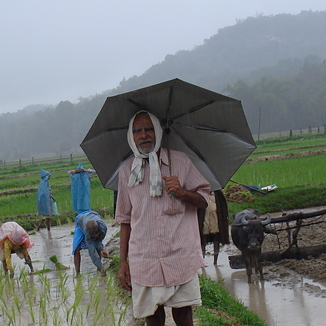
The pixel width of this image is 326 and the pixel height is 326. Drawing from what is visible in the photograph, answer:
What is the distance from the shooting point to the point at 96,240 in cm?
755

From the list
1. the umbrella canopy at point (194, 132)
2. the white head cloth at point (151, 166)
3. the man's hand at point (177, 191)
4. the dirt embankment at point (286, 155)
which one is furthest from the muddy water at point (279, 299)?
the dirt embankment at point (286, 155)

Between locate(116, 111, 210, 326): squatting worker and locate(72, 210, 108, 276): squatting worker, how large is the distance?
401cm

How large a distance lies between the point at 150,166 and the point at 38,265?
6.61m

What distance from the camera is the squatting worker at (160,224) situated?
3160mm

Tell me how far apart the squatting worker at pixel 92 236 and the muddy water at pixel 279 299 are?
1.51m

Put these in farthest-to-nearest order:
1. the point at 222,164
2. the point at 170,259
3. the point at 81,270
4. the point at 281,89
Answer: the point at 281,89, the point at 81,270, the point at 222,164, the point at 170,259

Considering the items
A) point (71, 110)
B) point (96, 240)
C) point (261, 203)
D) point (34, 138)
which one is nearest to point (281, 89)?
point (71, 110)

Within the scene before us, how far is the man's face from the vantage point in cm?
336

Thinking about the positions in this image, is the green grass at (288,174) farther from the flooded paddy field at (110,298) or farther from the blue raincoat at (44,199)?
the flooded paddy field at (110,298)

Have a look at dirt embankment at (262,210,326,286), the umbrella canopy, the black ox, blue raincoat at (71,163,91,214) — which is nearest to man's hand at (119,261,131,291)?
the umbrella canopy

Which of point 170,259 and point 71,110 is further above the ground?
point 71,110

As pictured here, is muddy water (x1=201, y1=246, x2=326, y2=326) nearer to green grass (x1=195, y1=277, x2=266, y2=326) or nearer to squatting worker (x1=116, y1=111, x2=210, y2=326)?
green grass (x1=195, y1=277, x2=266, y2=326)

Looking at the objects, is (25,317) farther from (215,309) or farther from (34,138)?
(34,138)

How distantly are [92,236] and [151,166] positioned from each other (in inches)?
173
